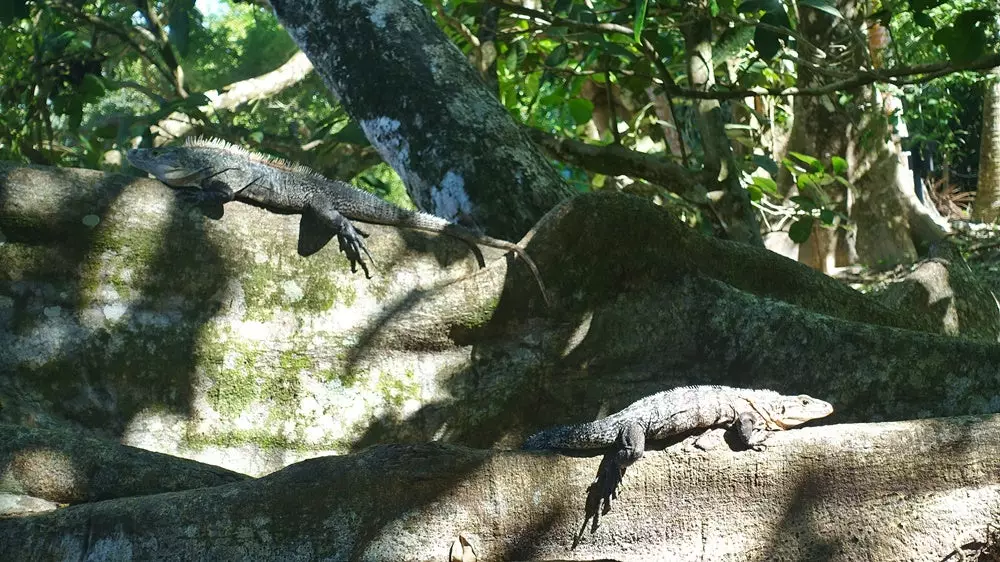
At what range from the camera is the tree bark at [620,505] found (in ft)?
10.8

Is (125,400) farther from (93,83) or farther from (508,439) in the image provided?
(93,83)

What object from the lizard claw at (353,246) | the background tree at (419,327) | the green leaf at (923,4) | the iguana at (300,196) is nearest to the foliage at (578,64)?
the green leaf at (923,4)

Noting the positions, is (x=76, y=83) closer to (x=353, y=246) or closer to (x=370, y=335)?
(x=353, y=246)

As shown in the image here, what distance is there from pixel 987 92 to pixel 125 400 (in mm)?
11137

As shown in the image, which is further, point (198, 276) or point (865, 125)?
point (865, 125)

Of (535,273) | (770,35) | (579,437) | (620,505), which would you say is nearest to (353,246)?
(535,273)

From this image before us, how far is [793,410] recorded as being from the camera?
4.11 meters

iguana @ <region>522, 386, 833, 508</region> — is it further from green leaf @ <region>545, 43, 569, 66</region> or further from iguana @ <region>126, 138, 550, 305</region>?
green leaf @ <region>545, 43, 569, 66</region>

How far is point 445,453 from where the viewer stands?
3434mm

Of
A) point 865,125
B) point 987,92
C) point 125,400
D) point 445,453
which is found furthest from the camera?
point 987,92

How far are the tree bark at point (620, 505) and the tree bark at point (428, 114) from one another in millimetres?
2394

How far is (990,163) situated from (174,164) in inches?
405

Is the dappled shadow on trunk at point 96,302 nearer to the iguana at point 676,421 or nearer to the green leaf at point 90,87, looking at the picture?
the iguana at point 676,421

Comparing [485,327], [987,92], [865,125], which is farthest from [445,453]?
[987,92]
